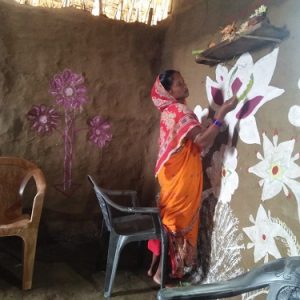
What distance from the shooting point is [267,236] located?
174cm

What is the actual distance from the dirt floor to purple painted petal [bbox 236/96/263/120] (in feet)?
4.47

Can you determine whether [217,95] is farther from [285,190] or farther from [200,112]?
[285,190]

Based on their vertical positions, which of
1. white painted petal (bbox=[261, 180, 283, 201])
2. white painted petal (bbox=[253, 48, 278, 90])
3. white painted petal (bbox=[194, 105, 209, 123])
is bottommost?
white painted petal (bbox=[261, 180, 283, 201])

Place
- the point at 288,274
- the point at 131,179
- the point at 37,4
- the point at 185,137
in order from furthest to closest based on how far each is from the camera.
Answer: the point at 131,179, the point at 37,4, the point at 185,137, the point at 288,274

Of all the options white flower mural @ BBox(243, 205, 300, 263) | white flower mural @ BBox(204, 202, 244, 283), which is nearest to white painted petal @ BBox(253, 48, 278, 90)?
white flower mural @ BBox(243, 205, 300, 263)

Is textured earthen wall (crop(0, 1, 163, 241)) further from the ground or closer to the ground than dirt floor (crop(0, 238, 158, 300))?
further from the ground

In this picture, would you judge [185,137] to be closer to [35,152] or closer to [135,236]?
[135,236]

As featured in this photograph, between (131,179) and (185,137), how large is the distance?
1.17 metres

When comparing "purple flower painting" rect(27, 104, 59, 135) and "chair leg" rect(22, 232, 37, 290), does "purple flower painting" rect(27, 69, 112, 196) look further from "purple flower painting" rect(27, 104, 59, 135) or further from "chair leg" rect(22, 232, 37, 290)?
"chair leg" rect(22, 232, 37, 290)

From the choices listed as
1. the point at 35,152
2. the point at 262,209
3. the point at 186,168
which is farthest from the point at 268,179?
the point at 35,152

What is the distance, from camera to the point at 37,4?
2.65 metres

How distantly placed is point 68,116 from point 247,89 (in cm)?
156

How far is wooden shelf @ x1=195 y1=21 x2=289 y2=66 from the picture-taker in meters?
1.60

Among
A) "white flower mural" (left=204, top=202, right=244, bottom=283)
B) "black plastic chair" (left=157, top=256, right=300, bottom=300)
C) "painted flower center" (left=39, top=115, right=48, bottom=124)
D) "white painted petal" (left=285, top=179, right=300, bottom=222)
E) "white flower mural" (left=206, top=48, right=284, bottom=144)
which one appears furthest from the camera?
"painted flower center" (left=39, top=115, right=48, bottom=124)
